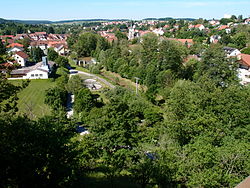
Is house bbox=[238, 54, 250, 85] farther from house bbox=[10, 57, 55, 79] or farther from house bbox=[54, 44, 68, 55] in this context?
house bbox=[54, 44, 68, 55]

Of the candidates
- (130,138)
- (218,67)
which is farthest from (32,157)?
(218,67)

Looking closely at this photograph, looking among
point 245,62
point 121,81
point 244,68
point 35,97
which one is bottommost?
point 35,97

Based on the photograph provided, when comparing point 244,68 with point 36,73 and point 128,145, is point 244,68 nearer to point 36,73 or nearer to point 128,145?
point 128,145

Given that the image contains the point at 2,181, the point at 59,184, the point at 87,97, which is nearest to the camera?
the point at 2,181

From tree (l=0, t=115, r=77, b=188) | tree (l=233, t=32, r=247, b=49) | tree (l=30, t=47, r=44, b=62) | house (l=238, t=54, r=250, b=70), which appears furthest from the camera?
tree (l=233, t=32, r=247, b=49)

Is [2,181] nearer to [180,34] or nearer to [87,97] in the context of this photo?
[87,97]

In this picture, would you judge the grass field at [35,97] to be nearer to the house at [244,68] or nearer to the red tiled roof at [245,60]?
the house at [244,68]

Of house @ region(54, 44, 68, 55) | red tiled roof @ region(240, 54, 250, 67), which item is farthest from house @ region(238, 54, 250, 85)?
house @ region(54, 44, 68, 55)

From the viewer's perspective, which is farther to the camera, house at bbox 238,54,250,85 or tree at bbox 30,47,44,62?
A: tree at bbox 30,47,44,62

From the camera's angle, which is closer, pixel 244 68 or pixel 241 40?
pixel 244 68

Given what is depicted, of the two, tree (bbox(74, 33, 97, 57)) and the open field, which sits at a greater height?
tree (bbox(74, 33, 97, 57))

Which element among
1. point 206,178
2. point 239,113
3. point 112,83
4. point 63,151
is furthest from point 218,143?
point 112,83
